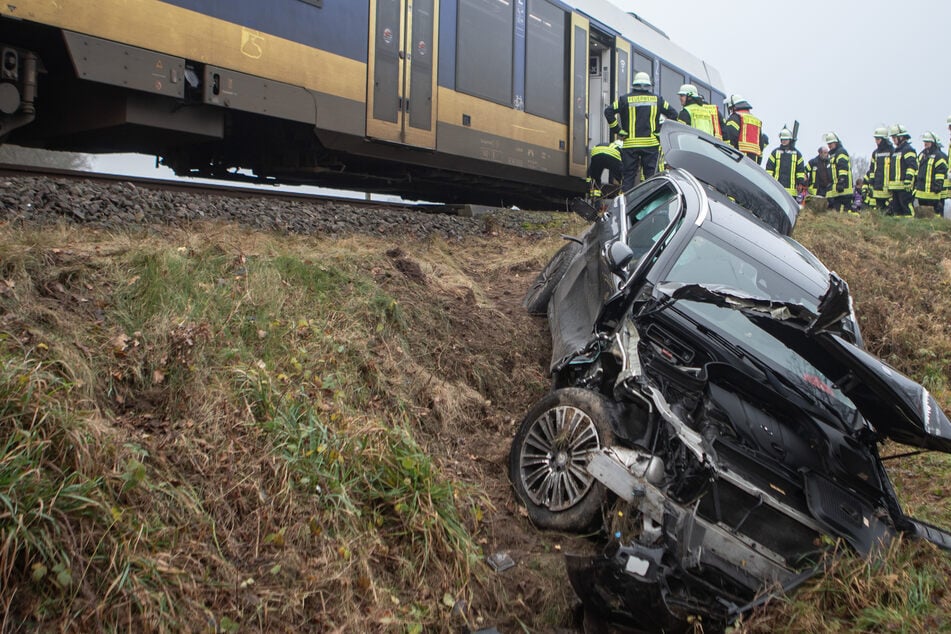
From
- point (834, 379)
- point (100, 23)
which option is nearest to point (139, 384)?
point (834, 379)

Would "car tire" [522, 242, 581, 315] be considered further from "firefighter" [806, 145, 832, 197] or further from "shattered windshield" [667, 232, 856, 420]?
"firefighter" [806, 145, 832, 197]

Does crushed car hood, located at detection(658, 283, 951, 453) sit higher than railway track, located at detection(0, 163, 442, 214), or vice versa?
railway track, located at detection(0, 163, 442, 214)

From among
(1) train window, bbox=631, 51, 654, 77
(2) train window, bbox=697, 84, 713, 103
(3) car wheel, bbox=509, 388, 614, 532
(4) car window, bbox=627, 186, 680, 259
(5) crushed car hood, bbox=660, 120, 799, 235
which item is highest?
(2) train window, bbox=697, 84, 713, 103

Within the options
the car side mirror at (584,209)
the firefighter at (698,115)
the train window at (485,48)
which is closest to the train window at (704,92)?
the firefighter at (698,115)

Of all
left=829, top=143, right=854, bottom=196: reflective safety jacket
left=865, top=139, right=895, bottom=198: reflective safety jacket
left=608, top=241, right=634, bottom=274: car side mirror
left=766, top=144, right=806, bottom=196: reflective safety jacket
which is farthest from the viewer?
left=829, top=143, right=854, bottom=196: reflective safety jacket

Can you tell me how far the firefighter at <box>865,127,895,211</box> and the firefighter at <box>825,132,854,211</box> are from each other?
1.50 feet

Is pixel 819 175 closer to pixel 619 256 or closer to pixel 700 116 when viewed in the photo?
pixel 700 116

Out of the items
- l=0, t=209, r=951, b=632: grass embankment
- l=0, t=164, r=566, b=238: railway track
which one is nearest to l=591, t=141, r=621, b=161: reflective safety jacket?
l=0, t=164, r=566, b=238: railway track

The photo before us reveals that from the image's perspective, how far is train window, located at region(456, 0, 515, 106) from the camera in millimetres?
9820

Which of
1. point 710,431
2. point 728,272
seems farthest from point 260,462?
point 728,272

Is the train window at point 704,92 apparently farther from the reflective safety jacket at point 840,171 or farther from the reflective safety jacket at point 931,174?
the reflective safety jacket at point 931,174

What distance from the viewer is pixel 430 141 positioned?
946 cm

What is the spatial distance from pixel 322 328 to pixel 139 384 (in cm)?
135

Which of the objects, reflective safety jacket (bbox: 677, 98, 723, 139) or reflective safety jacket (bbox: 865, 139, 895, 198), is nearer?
reflective safety jacket (bbox: 677, 98, 723, 139)
